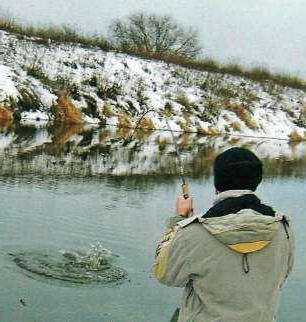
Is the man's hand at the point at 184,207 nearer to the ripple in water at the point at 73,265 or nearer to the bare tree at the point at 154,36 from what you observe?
the ripple in water at the point at 73,265

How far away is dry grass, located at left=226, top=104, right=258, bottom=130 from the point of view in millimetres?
62719

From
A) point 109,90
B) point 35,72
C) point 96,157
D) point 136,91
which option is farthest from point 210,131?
point 96,157

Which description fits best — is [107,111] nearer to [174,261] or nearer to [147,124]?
[147,124]

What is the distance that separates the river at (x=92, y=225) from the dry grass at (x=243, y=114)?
34.0 metres

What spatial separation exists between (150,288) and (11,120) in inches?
1426

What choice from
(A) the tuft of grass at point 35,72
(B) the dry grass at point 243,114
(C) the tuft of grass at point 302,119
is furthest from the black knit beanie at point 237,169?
(C) the tuft of grass at point 302,119

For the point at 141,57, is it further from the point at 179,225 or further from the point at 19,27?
the point at 179,225

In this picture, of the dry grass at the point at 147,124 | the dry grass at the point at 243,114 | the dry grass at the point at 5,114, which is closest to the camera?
the dry grass at the point at 5,114

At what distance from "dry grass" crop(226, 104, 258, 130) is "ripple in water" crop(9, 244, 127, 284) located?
172 ft

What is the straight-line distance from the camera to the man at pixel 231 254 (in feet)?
11.1

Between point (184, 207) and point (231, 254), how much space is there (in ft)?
2.86

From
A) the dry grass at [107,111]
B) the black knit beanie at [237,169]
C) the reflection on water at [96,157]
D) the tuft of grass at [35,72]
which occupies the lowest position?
the reflection on water at [96,157]

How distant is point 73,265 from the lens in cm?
1037

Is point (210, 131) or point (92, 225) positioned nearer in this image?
point (92, 225)
